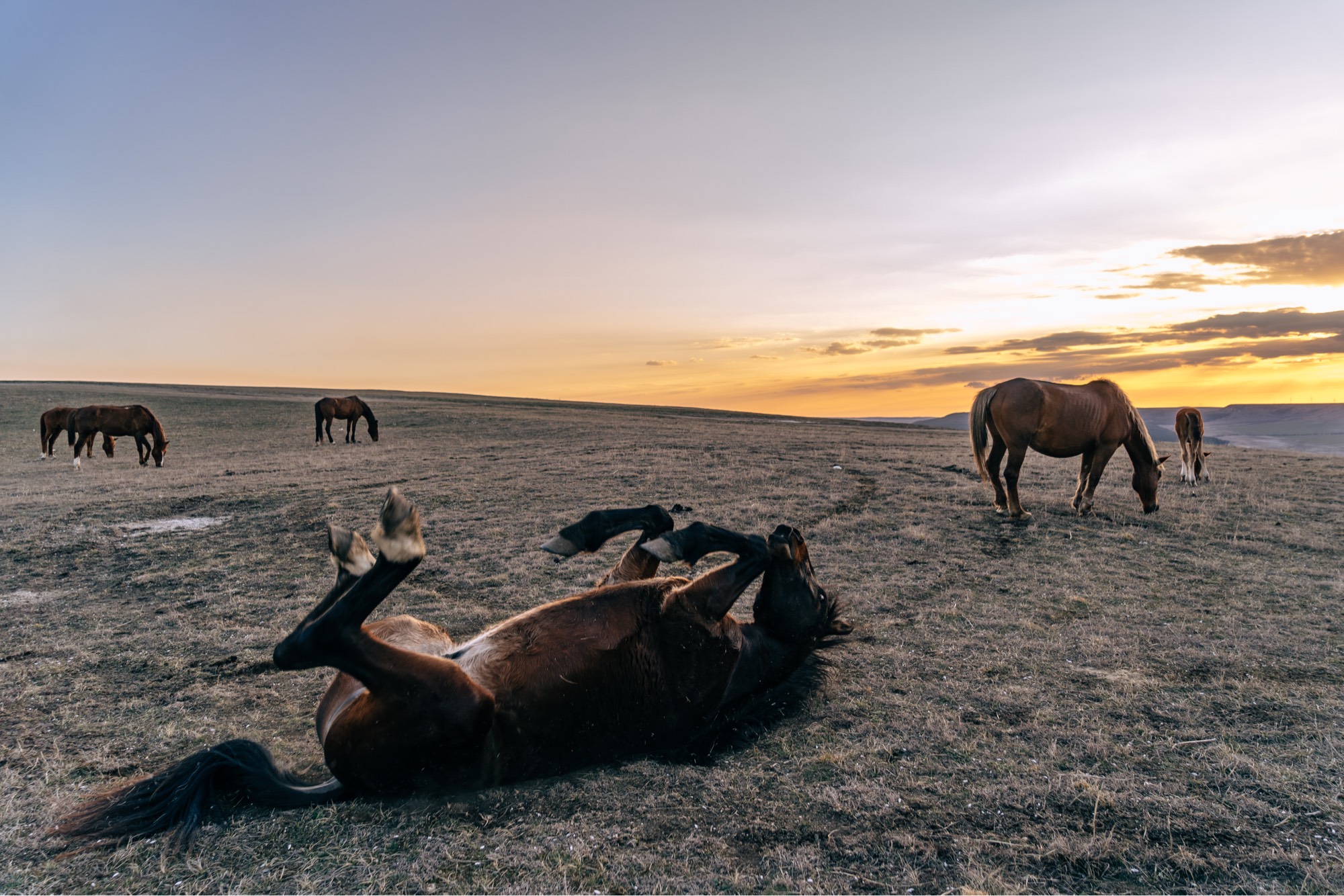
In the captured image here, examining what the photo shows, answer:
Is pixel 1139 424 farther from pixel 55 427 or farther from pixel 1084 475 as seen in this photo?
pixel 55 427

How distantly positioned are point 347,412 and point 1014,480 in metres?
25.3

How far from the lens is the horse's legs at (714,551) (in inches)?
144

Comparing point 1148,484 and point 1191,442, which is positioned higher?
point 1191,442

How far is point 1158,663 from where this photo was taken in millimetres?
4895

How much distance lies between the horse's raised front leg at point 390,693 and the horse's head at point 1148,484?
36.8 ft

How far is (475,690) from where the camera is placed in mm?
3010

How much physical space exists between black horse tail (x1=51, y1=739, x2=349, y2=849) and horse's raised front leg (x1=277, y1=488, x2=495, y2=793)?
11.3 inches

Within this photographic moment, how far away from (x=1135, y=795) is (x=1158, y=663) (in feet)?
7.16

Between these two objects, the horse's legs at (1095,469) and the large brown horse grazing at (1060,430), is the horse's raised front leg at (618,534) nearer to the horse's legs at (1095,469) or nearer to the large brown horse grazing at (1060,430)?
the large brown horse grazing at (1060,430)

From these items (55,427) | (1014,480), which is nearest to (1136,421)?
(1014,480)

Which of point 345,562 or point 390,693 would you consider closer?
point 390,693

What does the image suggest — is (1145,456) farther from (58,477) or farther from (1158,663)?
(58,477)

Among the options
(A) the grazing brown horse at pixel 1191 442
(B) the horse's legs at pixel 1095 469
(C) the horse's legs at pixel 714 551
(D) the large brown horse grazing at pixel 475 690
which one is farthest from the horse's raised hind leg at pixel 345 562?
(A) the grazing brown horse at pixel 1191 442

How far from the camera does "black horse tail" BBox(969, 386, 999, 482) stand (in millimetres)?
10602
